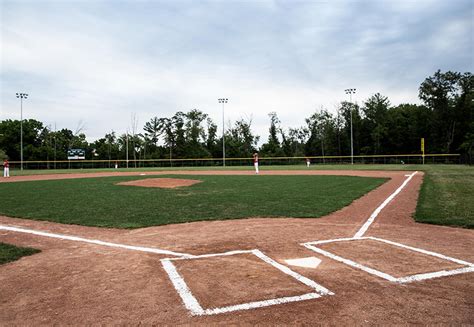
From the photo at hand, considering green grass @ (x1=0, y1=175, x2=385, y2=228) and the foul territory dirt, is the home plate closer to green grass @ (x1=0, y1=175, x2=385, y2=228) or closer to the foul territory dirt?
the foul territory dirt

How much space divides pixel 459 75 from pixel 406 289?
70163 millimetres

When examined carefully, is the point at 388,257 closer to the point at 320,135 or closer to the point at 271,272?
the point at 271,272

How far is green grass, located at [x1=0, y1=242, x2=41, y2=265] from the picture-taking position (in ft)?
15.9

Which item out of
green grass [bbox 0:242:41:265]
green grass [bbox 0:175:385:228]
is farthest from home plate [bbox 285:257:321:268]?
green grass [bbox 0:242:41:265]

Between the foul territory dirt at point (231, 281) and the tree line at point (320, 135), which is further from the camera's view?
the tree line at point (320, 135)

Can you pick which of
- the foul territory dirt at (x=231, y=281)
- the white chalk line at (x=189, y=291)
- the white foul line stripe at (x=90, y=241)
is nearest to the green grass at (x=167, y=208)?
the white foul line stripe at (x=90, y=241)

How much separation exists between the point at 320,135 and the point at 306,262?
7416 cm

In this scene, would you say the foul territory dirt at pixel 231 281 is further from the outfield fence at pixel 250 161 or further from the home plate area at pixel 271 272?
the outfield fence at pixel 250 161

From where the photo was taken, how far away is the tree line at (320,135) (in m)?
58.7

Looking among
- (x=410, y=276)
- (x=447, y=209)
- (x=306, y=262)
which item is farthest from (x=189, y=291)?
(x=447, y=209)

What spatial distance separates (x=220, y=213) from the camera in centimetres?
849

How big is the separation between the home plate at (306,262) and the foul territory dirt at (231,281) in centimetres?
11

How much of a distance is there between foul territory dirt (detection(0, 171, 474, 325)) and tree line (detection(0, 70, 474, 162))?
5530 cm

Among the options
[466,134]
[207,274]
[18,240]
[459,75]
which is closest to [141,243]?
[207,274]
